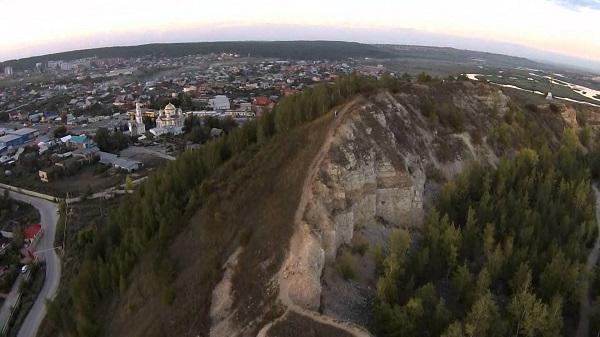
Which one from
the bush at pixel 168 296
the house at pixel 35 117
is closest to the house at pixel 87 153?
the house at pixel 35 117

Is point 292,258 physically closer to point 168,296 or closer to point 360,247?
point 360,247

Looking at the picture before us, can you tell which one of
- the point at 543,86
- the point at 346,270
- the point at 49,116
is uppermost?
the point at 543,86

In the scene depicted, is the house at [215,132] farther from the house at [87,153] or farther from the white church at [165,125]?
the house at [87,153]

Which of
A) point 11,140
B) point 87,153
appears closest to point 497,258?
point 87,153

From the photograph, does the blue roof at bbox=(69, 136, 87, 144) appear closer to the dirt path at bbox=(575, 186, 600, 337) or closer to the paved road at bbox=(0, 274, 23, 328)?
the paved road at bbox=(0, 274, 23, 328)

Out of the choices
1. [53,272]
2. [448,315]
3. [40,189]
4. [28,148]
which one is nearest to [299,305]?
[448,315]
